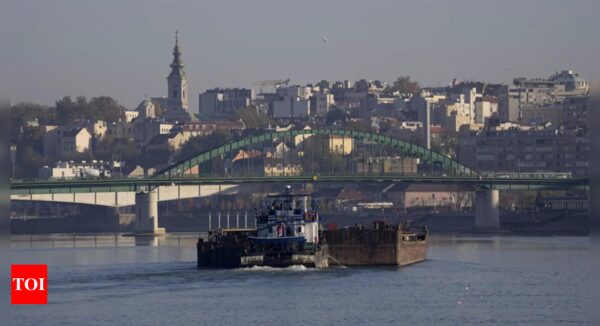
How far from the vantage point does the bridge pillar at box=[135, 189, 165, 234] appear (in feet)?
472

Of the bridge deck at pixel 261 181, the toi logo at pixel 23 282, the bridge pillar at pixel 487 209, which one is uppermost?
the bridge deck at pixel 261 181

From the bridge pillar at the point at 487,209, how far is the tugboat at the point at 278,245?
192 ft

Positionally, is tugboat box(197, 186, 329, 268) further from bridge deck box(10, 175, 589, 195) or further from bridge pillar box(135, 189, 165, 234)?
bridge pillar box(135, 189, 165, 234)

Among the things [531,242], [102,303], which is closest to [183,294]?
[102,303]

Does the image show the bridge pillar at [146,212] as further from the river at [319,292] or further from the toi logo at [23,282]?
the toi logo at [23,282]

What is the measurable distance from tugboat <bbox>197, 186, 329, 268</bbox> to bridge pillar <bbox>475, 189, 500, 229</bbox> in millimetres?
58656

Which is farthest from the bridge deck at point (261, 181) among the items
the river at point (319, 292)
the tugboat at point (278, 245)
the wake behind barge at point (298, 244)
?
the tugboat at point (278, 245)

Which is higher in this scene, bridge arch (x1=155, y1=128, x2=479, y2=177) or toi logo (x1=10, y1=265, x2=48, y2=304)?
bridge arch (x1=155, y1=128, x2=479, y2=177)

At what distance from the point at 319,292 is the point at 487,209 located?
7735 centimetres

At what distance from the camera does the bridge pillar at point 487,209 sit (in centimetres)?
14262

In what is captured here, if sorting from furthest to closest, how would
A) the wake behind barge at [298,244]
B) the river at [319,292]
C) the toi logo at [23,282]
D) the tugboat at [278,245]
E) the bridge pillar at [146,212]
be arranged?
the bridge pillar at [146,212], the wake behind barge at [298,244], the tugboat at [278,245], the river at [319,292], the toi logo at [23,282]

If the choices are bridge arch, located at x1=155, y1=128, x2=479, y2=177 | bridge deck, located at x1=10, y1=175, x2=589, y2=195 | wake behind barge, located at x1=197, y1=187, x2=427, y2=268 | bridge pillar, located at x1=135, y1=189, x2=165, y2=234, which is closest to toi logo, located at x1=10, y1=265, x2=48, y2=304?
wake behind barge, located at x1=197, y1=187, x2=427, y2=268

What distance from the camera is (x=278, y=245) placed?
8200cm

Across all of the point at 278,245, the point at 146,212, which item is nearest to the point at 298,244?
the point at 278,245
